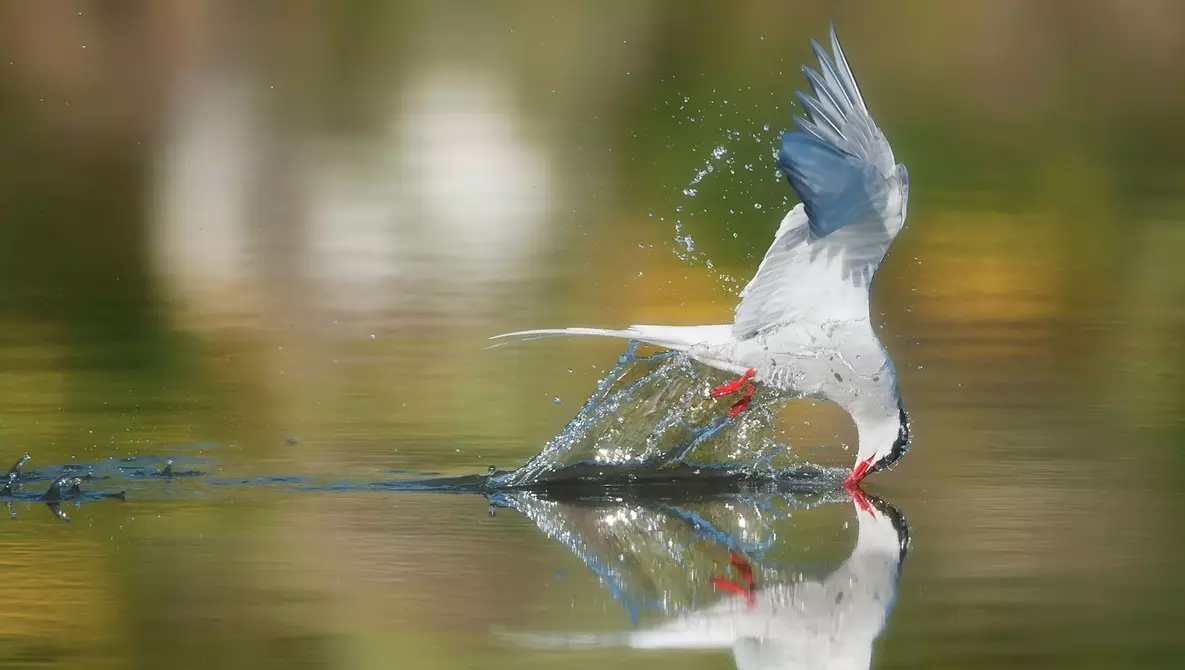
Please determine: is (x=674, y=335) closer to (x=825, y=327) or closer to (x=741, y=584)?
(x=825, y=327)

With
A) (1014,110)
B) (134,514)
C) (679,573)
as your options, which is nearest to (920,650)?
(679,573)

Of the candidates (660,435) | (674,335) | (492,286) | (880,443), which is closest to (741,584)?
(880,443)

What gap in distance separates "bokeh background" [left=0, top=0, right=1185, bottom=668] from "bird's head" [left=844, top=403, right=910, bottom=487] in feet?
0.44

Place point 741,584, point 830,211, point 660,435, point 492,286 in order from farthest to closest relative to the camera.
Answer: point 492,286 < point 660,435 < point 830,211 < point 741,584

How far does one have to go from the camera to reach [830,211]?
7.29 metres

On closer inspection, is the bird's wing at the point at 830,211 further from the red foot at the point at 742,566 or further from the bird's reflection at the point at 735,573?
the red foot at the point at 742,566

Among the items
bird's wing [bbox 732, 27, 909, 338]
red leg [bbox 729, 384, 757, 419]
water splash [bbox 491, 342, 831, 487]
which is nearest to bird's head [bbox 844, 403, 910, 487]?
water splash [bbox 491, 342, 831, 487]

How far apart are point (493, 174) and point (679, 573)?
11.4 m

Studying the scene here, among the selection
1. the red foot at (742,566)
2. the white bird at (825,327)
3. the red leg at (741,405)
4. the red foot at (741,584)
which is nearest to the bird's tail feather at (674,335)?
the white bird at (825,327)

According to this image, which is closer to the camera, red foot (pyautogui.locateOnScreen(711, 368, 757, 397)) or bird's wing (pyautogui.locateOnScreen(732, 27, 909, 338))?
bird's wing (pyautogui.locateOnScreen(732, 27, 909, 338))

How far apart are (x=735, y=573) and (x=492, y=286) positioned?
21.2 feet

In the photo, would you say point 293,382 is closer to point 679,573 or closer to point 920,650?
point 679,573

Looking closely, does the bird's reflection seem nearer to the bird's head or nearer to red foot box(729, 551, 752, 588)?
red foot box(729, 551, 752, 588)

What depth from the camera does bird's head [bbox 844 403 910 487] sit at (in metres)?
7.79
